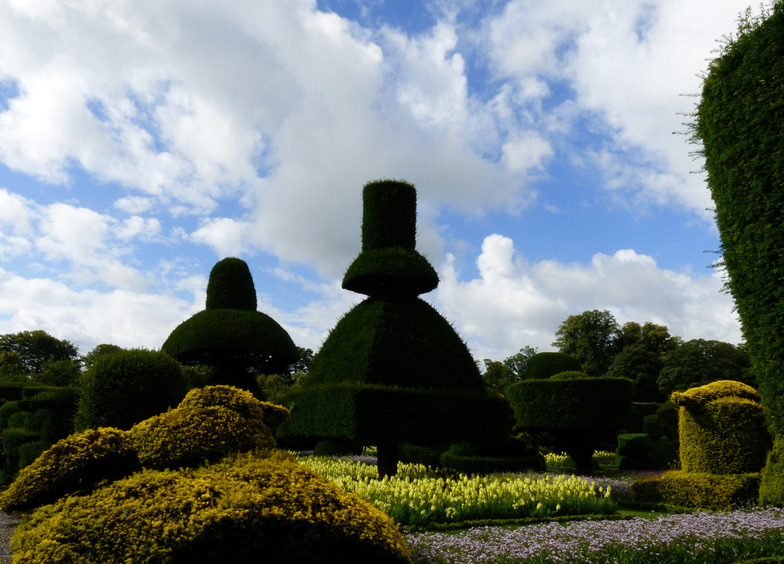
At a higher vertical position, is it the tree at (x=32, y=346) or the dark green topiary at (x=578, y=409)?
the tree at (x=32, y=346)

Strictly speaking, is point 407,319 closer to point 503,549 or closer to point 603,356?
Result: point 503,549

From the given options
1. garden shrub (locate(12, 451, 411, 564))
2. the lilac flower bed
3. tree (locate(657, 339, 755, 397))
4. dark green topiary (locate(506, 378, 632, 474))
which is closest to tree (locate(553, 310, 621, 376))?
tree (locate(657, 339, 755, 397))

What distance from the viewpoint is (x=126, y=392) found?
10.0 meters

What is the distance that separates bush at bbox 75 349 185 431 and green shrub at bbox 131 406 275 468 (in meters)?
4.13

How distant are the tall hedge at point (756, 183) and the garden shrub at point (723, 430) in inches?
64.0

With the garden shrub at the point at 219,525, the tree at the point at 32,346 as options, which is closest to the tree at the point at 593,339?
the garden shrub at the point at 219,525

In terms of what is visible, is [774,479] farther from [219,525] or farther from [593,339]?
[593,339]

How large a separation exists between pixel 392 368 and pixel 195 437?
276 inches

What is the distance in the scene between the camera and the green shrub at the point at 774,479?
30.2 feet

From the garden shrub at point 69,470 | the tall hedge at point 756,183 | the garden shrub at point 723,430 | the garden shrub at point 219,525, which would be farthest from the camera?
the garden shrub at point 723,430

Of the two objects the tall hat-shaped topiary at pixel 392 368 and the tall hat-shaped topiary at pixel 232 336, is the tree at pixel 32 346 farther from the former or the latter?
the tall hat-shaped topiary at pixel 392 368

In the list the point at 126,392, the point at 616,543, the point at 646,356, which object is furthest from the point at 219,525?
the point at 646,356

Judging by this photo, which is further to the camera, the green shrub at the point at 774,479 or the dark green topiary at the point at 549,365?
the dark green topiary at the point at 549,365

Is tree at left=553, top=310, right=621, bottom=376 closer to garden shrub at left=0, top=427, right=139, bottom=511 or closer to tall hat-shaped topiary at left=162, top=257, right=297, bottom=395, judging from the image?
tall hat-shaped topiary at left=162, top=257, right=297, bottom=395
